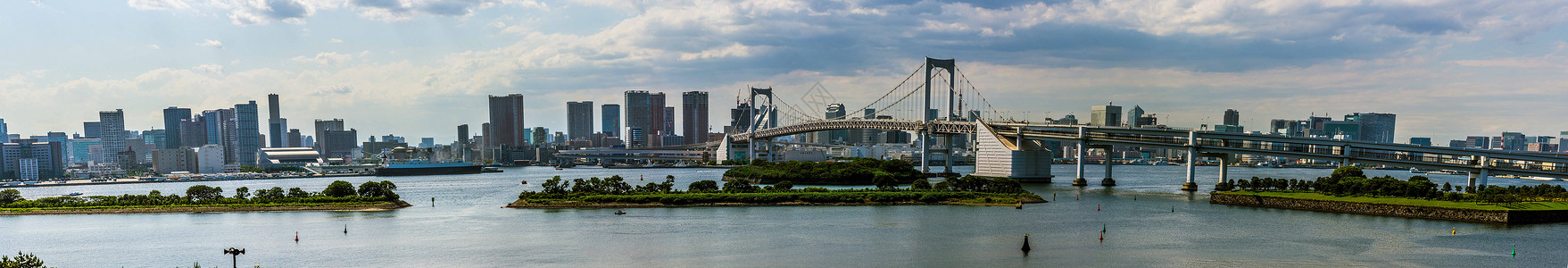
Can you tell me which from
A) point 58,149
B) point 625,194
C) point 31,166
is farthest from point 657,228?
point 58,149

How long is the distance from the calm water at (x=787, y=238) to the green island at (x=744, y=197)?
1.63 meters

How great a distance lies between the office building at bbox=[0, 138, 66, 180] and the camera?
86.9 m

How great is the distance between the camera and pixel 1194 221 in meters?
32.3

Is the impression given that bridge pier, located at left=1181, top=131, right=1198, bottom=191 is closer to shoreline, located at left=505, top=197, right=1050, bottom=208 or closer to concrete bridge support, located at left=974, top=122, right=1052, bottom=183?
concrete bridge support, located at left=974, top=122, right=1052, bottom=183

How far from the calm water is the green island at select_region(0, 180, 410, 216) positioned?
1530mm

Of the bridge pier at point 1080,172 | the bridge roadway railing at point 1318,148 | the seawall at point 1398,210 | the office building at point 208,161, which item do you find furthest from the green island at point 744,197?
the office building at point 208,161

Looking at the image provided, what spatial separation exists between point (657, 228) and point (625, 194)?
11255 millimetres

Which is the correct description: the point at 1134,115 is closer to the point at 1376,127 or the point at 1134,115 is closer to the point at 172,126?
the point at 1376,127

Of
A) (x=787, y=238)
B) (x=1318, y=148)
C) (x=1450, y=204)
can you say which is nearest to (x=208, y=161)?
(x=787, y=238)

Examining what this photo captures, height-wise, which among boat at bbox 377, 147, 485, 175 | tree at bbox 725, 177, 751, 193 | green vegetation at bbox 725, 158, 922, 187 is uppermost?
tree at bbox 725, 177, 751, 193

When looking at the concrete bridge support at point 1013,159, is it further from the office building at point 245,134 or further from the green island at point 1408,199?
the office building at point 245,134

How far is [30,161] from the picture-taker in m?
88.1

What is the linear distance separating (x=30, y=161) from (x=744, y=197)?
3418 inches

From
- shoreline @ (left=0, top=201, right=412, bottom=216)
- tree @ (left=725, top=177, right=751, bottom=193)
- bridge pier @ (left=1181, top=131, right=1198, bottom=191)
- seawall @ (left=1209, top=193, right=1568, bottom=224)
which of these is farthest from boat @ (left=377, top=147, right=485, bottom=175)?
seawall @ (left=1209, top=193, right=1568, bottom=224)
